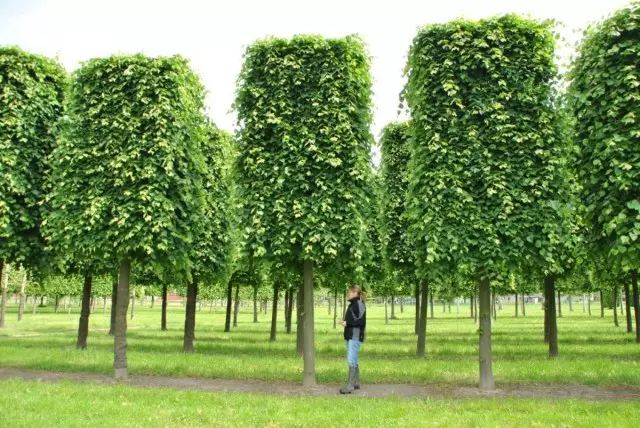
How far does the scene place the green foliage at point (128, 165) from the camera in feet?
46.9

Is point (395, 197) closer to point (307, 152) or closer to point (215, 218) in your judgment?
point (215, 218)

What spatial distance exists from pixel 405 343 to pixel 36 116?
19501 millimetres

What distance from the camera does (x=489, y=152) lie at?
44.2 ft

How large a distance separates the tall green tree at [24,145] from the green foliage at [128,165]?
1.32 meters

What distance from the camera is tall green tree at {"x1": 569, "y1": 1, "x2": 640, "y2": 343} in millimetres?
11109

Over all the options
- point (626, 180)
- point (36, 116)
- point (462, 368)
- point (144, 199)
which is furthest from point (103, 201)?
point (626, 180)

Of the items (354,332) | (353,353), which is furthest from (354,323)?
(353,353)

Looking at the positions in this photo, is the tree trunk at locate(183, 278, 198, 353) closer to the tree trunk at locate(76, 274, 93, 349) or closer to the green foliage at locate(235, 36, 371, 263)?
the tree trunk at locate(76, 274, 93, 349)

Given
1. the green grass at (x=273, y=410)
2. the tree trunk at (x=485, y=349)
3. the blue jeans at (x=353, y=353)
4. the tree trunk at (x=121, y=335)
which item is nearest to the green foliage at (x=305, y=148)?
the blue jeans at (x=353, y=353)

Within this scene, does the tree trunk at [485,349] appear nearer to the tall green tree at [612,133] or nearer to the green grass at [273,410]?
the green grass at [273,410]

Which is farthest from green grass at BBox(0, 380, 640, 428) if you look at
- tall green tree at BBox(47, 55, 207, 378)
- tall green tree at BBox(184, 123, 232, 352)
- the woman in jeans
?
tall green tree at BBox(184, 123, 232, 352)

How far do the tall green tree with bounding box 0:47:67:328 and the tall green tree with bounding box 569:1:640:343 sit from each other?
15159 mm

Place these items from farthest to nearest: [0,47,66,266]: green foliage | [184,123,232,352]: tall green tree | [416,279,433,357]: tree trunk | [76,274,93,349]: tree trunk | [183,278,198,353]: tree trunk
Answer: [184,123,232,352]: tall green tree → [183,278,198,353]: tree trunk → [76,274,93,349]: tree trunk → [416,279,433,357]: tree trunk → [0,47,66,266]: green foliage

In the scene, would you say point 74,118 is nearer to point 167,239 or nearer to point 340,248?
point 167,239
